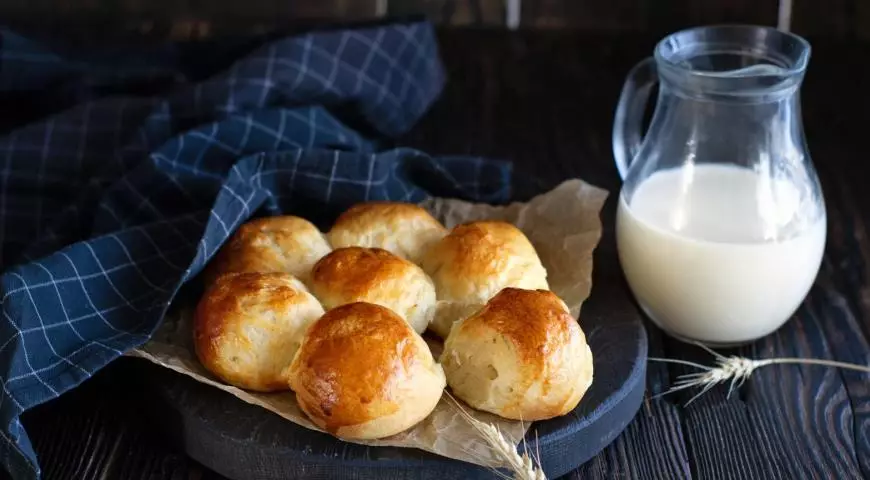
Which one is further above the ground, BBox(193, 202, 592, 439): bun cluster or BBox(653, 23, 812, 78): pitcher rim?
BBox(653, 23, 812, 78): pitcher rim

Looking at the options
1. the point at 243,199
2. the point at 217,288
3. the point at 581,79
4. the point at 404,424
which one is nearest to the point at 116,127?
the point at 243,199

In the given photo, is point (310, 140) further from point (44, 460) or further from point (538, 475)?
point (538, 475)

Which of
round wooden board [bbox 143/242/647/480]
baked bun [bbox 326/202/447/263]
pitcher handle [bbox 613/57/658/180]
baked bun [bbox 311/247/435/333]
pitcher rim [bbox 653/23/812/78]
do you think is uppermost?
pitcher rim [bbox 653/23/812/78]

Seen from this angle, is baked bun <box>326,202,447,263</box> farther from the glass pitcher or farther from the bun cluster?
the glass pitcher

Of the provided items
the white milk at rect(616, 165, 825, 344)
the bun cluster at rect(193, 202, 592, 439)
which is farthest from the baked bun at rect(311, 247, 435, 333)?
the white milk at rect(616, 165, 825, 344)

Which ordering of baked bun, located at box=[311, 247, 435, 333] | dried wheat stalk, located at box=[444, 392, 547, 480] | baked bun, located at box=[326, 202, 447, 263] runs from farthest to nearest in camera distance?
1. baked bun, located at box=[326, 202, 447, 263]
2. baked bun, located at box=[311, 247, 435, 333]
3. dried wheat stalk, located at box=[444, 392, 547, 480]

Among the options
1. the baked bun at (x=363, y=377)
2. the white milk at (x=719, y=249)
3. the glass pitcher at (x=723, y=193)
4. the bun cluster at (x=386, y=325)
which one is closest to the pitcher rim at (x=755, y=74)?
the glass pitcher at (x=723, y=193)

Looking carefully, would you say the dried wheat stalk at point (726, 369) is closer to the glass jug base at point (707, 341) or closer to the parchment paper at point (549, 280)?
the glass jug base at point (707, 341)
